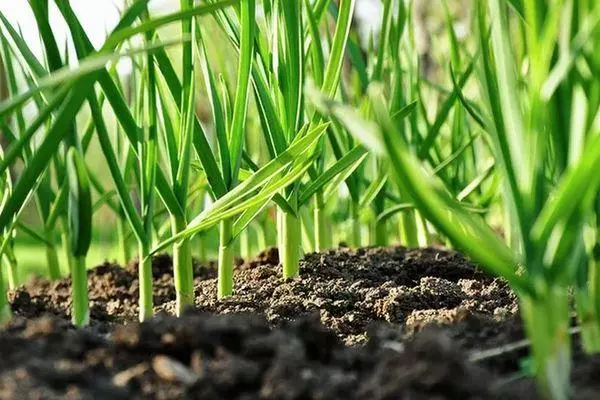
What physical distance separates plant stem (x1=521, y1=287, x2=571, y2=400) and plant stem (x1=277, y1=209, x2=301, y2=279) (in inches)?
26.4

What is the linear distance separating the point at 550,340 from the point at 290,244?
0.70 m

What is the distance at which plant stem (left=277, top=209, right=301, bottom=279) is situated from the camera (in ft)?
4.22

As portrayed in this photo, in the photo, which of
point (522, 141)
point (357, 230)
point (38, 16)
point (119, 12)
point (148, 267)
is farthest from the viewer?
point (357, 230)

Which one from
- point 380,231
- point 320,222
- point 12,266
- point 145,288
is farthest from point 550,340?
point 12,266

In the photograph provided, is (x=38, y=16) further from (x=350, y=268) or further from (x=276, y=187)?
(x=350, y=268)

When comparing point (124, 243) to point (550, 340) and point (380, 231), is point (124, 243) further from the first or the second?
point (550, 340)

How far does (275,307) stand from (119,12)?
0.57m

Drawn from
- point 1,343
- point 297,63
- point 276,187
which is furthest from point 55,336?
point 297,63

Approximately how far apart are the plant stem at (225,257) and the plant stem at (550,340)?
63 centimetres

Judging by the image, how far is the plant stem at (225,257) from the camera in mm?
1203

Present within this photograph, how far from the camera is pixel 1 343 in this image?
719mm

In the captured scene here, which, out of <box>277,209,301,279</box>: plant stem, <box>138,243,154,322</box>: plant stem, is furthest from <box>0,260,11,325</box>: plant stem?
<box>277,209,301,279</box>: plant stem

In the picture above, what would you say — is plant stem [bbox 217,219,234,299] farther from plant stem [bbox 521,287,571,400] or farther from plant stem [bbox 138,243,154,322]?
plant stem [bbox 521,287,571,400]

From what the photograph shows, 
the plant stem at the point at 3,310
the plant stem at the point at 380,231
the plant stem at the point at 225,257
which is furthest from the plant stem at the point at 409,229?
the plant stem at the point at 3,310
